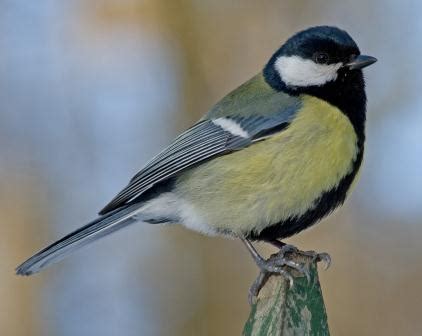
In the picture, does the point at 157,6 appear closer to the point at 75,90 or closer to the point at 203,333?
the point at 75,90

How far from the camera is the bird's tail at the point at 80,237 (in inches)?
89.5

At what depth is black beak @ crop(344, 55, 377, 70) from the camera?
2443 mm

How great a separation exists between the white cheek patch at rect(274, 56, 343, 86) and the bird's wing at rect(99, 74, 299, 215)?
0.07m

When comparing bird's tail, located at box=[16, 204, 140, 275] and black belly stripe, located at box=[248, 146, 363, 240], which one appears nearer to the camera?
bird's tail, located at box=[16, 204, 140, 275]

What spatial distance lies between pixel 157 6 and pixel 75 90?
2.37ft

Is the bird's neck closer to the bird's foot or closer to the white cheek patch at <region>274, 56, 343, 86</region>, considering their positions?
the white cheek patch at <region>274, 56, 343, 86</region>

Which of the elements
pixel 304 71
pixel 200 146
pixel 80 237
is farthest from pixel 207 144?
pixel 80 237

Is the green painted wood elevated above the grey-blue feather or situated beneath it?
situated beneath

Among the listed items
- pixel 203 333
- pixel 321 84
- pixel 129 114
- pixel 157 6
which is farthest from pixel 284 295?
pixel 157 6

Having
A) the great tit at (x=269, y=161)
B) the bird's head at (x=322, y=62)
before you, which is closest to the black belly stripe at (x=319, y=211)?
the great tit at (x=269, y=161)

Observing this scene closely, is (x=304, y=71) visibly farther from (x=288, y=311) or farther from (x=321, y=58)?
(x=288, y=311)

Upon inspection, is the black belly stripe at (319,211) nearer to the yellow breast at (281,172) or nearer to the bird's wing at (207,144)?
the yellow breast at (281,172)

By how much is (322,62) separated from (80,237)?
0.88 meters

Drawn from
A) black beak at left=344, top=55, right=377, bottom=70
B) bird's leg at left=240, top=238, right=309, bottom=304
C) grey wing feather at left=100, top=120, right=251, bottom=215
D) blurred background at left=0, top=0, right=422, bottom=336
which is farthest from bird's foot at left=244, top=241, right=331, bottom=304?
blurred background at left=0, top=0, right=422, bottom=336
